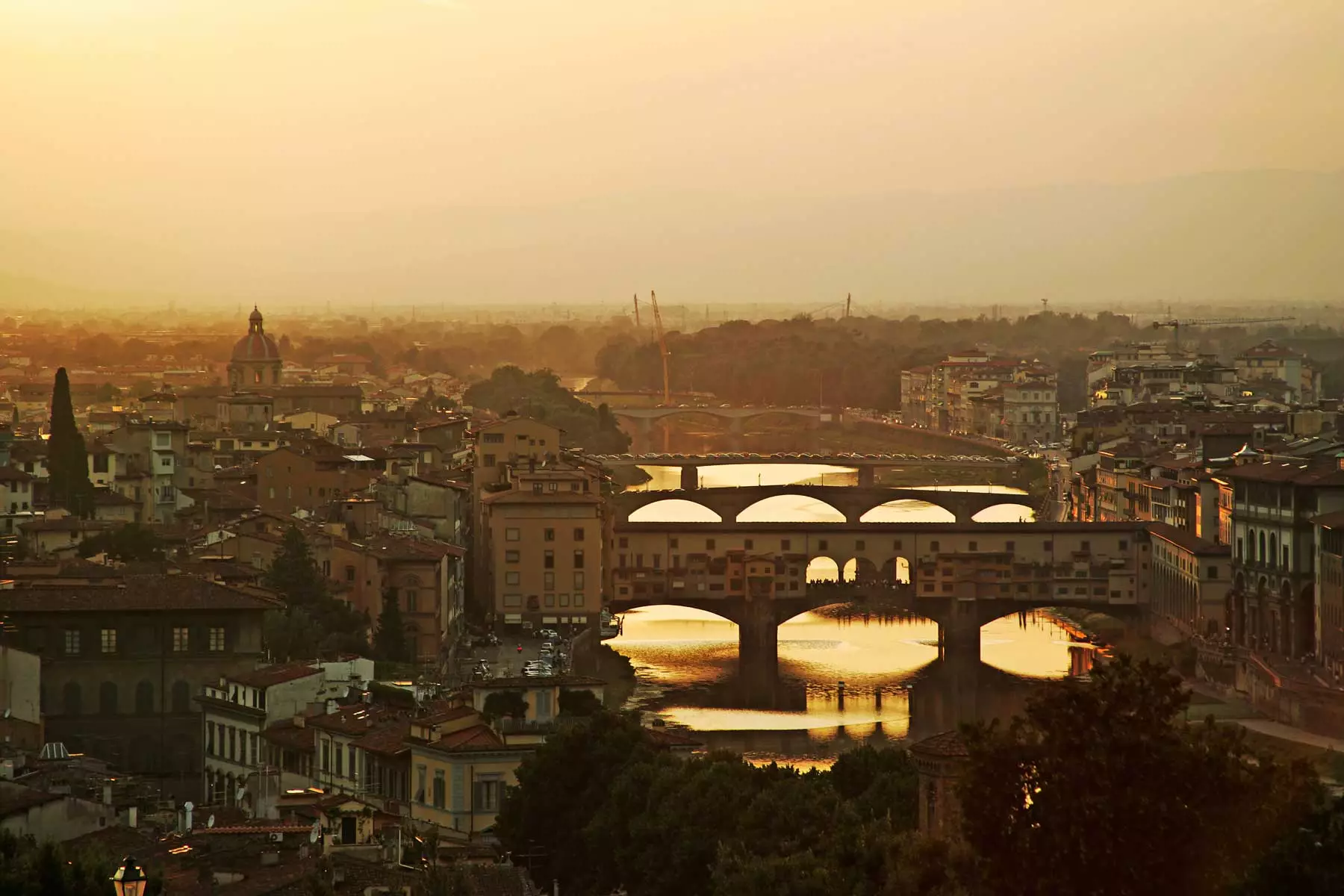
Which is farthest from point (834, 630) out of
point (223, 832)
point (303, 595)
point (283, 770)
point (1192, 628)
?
point (223, 832)

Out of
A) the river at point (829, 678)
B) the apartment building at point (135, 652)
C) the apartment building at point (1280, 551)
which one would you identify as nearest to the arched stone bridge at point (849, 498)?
the river at point (829, 678)

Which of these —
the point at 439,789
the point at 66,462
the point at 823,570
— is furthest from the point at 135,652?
the point at 823,570

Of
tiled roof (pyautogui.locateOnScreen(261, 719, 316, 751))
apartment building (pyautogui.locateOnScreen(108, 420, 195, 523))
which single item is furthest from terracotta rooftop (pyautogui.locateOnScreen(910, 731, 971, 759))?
apartment building (pyautogui.locateOnScreen(108, 420, 195, 523))

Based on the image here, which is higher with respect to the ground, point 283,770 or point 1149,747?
point 1149,747

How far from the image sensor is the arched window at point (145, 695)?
20109 mm

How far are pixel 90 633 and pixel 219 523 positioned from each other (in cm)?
876

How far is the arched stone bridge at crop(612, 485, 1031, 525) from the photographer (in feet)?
135

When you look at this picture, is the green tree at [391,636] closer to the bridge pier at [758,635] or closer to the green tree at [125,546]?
the green tree at [125,546]

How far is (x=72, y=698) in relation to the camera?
2005cm

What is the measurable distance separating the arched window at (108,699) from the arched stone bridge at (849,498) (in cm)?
1962

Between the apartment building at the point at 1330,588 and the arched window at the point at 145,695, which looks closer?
the arched window at the point at 145,695

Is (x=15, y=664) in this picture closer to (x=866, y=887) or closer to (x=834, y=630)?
(x=866, y=887)

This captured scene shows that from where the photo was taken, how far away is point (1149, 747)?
1031 cm

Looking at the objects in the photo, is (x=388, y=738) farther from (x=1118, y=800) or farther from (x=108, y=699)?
(x=1118, y=800)
